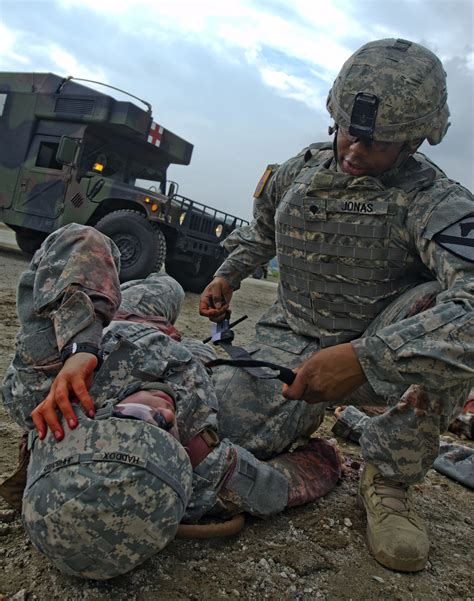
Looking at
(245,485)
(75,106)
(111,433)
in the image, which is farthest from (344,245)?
(75,106)

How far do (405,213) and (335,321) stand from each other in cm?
46

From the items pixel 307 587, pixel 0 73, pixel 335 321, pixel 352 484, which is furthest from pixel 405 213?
pixel 0 73

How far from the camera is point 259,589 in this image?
1.33m

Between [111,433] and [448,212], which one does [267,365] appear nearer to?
[111,433]

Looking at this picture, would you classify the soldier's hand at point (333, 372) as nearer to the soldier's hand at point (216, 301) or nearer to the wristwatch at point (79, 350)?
the wristwatch at point (79, 350)

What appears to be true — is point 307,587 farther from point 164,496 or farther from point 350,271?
point 350,271

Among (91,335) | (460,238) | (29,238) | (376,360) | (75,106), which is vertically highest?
(75,106)

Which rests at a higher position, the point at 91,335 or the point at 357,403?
the point at 91,335

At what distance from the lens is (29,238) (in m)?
8.04

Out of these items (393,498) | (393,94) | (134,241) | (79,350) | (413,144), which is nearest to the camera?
(79,350)

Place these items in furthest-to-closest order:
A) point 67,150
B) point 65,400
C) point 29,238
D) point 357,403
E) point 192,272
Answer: point 29,238 → point 192,272 → point 67,150 → point 357,403 → point 65,400

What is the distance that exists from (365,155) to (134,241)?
184 inches

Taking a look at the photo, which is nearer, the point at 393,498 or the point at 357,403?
the point at 393,498

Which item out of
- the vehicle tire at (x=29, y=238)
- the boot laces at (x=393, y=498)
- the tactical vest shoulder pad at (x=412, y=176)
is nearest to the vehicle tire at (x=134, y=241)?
the vehicle tire at (x=29, y=238)
